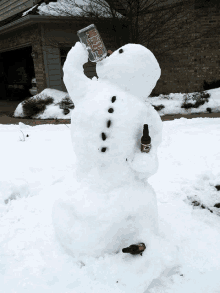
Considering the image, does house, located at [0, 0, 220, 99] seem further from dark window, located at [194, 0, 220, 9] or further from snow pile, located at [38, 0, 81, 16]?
snow pile, located at [38, 0, 81, 16]

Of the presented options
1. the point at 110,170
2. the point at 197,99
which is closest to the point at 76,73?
the point at 110,170

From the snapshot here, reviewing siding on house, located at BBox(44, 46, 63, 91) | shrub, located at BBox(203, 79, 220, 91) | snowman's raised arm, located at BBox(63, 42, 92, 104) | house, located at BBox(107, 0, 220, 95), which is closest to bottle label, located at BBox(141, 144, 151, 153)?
snowman's raised arm, located at BBox(63, 42, 92, 104)

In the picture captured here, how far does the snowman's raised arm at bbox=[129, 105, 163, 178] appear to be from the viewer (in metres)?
1.82

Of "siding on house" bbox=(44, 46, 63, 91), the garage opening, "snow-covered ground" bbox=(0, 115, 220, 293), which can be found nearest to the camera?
"snow-covered ground" bbox=(0, 115, 220, 293)

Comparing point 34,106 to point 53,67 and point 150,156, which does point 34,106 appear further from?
point 150,156

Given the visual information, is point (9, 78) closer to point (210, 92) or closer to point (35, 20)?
point (35, 20)

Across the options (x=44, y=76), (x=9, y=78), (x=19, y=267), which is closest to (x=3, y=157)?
(x=19, y=267)

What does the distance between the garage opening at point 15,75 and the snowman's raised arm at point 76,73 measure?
12.6m

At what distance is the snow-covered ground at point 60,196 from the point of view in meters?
1.90

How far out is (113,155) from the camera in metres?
1.85

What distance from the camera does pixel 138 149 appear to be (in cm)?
190

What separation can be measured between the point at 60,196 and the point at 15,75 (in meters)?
14.4

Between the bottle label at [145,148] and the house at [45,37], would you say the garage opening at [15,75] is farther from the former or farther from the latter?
the bottle label at [145,148]

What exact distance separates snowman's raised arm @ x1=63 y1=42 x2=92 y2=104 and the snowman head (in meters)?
0.17
